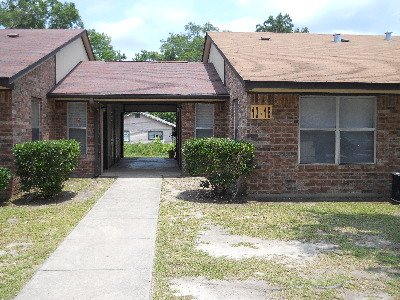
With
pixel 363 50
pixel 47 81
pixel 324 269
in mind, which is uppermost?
pixel 363 50

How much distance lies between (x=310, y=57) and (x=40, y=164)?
810cm

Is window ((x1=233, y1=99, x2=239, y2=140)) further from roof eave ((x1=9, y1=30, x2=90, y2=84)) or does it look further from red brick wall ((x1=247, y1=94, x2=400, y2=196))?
roof eave ((x1=9, y1=30, x2=90, y2=84))

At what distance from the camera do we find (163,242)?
6.62 metres

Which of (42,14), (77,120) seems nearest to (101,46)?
(42,14)

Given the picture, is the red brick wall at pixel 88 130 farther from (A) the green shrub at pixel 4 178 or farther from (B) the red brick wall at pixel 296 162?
(B) the red brick wall at pixel 296 162

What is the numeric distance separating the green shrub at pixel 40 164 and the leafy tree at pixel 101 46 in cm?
4243

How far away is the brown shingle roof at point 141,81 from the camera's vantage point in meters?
14.4

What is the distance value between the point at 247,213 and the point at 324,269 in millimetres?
3541

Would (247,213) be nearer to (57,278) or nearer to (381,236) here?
(381,236)

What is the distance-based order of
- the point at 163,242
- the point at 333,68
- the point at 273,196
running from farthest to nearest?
the point at 333,68 < the point at 273,196 < the point at 163,242

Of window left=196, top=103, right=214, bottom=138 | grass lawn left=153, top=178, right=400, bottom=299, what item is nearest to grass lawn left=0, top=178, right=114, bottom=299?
grass lawn left=153, top=178, right=400, bottom=299

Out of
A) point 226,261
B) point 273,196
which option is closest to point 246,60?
point 273,196

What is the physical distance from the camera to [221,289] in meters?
4.77

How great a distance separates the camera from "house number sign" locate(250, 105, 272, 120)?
10.6 meters
